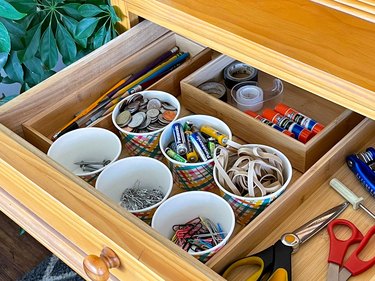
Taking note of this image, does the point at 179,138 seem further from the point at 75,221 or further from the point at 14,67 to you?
the point at 14,67

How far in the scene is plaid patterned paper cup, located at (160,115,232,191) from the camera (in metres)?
0.84

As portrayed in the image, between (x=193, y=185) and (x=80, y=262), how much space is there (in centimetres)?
19

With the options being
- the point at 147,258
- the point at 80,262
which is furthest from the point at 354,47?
the point at 80,262

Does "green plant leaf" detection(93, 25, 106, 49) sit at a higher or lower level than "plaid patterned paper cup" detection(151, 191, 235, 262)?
higher

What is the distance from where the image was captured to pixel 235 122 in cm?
91

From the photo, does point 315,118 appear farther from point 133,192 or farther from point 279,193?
point 133,192

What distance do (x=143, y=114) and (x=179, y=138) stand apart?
87mm

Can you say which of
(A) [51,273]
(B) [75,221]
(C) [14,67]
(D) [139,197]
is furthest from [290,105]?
(A) [51,273]

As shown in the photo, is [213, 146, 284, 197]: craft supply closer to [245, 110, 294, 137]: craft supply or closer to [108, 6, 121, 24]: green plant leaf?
[245, 110, 294, 137]: craft supply

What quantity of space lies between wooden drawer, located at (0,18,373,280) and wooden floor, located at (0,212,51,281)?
58 cm

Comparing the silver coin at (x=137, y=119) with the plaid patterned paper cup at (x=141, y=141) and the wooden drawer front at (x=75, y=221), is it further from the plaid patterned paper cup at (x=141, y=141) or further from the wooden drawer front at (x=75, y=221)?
the wooden drawer front at (x=75, y=221)

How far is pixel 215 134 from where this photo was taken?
890 millimetres

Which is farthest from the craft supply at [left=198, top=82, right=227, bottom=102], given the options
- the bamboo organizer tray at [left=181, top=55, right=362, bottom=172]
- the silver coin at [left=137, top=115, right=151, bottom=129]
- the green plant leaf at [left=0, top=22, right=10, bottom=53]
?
the green plant leaf at [left=0, top=22, right=10, bottom=53]

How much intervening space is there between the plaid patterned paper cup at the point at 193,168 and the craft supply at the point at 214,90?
0.28ft
